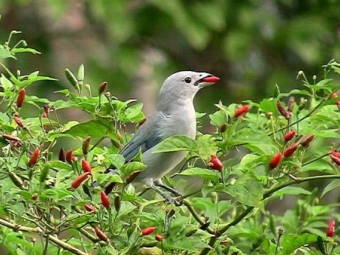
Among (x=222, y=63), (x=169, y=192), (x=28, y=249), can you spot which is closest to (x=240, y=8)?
(x=222, y=63)

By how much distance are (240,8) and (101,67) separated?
0.73 metres

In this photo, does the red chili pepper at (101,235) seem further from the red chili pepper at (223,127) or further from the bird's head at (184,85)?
the bird's head at (184,85)

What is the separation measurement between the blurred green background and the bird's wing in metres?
1.91

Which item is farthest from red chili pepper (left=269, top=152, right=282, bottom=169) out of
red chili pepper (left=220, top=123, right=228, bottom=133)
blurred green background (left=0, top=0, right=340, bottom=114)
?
blurred green background (left=0, top=0, right=340, bottom=114)

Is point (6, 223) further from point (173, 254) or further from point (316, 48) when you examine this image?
point (316, 48)

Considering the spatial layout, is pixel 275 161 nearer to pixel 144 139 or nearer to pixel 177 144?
pixel 177 144

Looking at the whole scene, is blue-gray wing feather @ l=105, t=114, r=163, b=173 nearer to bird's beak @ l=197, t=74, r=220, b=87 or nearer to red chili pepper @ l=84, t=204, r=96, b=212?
bird's beak @ l=197, t=74, r=220, b=87

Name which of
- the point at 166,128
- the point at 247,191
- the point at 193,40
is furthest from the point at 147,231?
the point at 193,40

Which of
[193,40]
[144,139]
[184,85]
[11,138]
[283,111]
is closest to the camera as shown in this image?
[11,138]

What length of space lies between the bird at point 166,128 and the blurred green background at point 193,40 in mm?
1763

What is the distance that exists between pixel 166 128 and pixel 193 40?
2.04m

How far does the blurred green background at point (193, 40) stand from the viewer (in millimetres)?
4422

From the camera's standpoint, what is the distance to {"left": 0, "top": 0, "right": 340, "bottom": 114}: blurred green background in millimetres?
4422

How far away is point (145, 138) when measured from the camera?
226 centimetres
